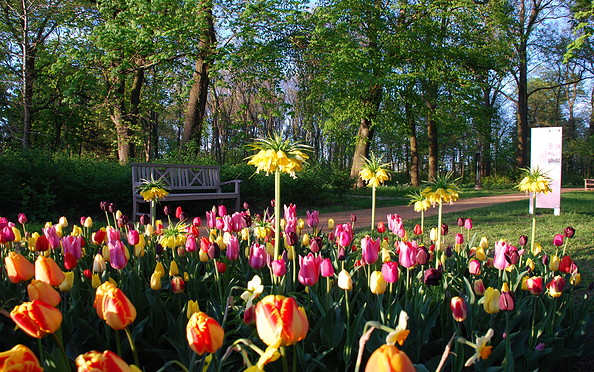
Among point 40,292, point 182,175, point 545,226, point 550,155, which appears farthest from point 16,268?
point 550,155

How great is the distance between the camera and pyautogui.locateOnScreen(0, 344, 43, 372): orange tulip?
0.71 m

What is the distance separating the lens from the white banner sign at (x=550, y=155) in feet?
29.5

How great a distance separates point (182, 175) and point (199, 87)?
4693mm

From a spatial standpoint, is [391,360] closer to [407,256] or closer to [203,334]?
[203,334]

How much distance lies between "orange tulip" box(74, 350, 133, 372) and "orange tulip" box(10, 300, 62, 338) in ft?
1.17

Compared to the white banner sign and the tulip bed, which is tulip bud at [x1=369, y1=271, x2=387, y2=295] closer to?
the tulip bed

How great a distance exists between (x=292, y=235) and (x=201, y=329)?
4.28 ft

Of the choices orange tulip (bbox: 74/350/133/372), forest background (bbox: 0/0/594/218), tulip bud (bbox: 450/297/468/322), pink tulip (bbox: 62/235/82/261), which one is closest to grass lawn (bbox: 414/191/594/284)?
forest background (bbox: 0/0/594/218)

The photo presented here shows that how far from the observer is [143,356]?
2.03m

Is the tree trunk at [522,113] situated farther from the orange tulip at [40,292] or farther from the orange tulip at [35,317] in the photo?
the orange tulip at [35,317]

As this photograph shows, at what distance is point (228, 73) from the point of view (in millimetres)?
15836

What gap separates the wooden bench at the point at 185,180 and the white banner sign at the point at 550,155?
6.26 m

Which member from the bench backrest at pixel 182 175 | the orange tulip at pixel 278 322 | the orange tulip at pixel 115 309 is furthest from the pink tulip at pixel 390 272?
the bench backrest at pixel 182 175

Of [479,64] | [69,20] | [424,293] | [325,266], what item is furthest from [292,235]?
[479,64]
